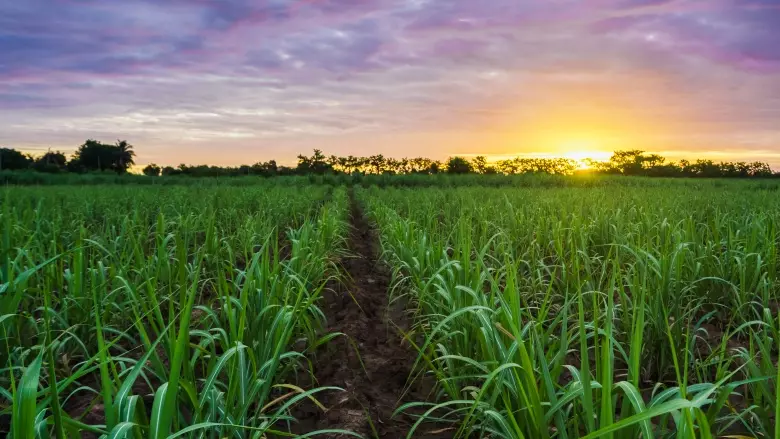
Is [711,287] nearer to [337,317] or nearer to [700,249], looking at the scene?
[700,249]

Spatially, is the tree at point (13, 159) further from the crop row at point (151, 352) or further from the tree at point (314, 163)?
the crop row at point (151, 352)

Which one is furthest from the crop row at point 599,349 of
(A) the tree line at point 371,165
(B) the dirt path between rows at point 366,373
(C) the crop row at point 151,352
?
(A) the tree line at point 371,165

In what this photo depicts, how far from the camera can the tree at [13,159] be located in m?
56.8

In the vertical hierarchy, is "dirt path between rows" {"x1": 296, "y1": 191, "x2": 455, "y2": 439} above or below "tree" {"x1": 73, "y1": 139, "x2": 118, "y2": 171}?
below

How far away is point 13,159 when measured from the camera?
2274 inches

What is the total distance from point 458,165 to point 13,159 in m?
48.1

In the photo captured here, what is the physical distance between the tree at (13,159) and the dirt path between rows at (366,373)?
65.3 meters

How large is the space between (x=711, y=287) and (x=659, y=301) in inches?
47.3

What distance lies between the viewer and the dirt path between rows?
240 centimetres

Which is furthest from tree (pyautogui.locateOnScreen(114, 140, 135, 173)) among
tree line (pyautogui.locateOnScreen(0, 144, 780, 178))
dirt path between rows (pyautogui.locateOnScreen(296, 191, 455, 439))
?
dirt path between rows (pyautogui.locateOnScreen(296, 191, 455, 439))

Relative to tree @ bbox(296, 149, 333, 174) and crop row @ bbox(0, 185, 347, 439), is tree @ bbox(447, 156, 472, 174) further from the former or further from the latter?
crop row @ bbox(0, 185, 347, 439)

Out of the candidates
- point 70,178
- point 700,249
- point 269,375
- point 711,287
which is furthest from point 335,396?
point 70,178

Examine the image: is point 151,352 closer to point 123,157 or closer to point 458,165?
point 458,165

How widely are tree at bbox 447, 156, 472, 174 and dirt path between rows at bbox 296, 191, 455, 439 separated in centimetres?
4539
